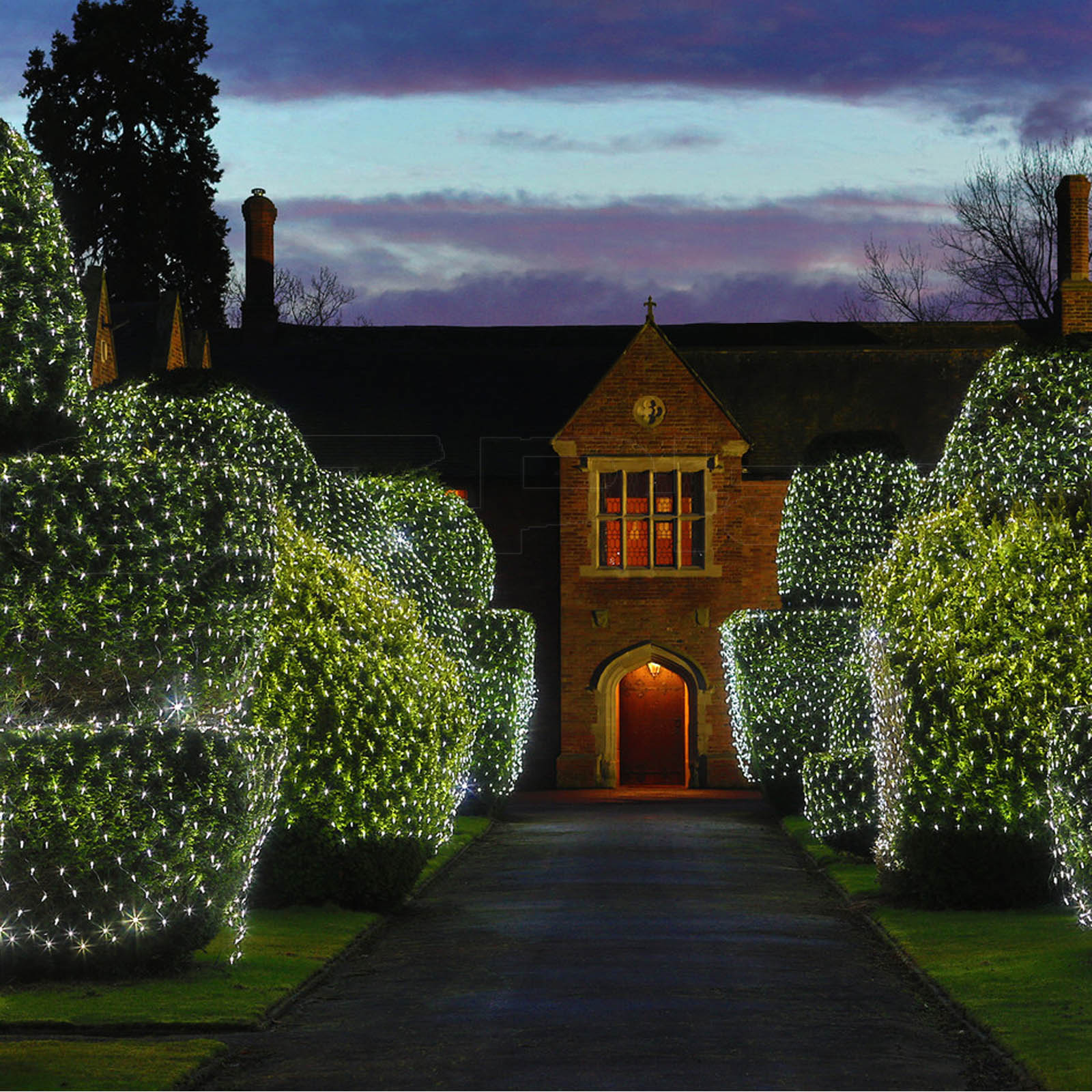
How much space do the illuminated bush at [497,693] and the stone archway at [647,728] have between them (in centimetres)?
748

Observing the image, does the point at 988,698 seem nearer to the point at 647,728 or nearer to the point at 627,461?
the point at 627,461

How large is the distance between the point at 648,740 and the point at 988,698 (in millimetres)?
20390

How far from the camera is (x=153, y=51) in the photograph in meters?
49.3

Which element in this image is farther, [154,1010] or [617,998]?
[617,998]

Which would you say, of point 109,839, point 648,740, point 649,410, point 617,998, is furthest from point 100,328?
point 617,998

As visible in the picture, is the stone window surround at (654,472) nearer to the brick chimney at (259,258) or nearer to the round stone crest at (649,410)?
the round stone crest at (649,410)

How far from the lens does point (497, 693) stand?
27.4 m

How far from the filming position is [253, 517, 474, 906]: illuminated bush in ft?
53.1

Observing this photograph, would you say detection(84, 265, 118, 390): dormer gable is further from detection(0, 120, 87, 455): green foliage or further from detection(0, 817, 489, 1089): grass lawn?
detection(0, 120, 87, 455): green foliage

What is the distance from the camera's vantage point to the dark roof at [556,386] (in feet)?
124

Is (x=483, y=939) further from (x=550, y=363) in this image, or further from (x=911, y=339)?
(x=911, y=339)

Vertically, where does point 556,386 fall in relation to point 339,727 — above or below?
above


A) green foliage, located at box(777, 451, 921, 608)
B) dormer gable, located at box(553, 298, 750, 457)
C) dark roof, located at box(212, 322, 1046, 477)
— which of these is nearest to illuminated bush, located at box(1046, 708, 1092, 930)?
green foliage, located at box(777, 451, 921, 608)

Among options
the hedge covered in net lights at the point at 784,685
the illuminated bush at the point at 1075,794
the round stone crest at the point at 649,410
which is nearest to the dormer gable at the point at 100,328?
the round stone crest at the point at 649,410
